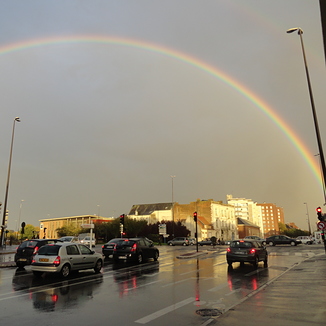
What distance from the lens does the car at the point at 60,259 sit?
1318 centimetres

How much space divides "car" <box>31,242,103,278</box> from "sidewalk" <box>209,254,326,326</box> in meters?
7.99

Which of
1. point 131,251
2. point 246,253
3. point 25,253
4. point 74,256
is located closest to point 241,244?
point 246,253

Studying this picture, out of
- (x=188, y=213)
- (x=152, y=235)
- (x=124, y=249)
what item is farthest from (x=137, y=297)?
(x=188, y=213)

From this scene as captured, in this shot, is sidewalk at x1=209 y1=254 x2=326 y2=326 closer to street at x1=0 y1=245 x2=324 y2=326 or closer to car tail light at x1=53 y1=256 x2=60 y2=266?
street at x1=0 y1=245 x2=324 y2=326

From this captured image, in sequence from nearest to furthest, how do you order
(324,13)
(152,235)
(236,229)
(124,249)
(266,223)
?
1. (324,13)
2. (124,249)
3. (152,235)
4. (236,229)
5. (266,223)

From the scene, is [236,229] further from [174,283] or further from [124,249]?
[174,283]

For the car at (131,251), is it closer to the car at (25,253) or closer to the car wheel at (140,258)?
Answer: the car wheel at (140,258)

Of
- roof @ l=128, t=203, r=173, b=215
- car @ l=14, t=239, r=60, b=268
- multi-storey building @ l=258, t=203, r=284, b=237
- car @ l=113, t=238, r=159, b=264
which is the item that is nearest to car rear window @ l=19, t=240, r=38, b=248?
car @ l=14, t=239, r=60, b=268

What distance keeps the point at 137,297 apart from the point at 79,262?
5.73 meters

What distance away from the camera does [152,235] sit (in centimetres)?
7088

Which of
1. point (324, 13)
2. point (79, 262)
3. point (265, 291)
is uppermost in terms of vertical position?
point (324, 13)

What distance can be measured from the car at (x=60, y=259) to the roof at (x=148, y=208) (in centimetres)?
7596

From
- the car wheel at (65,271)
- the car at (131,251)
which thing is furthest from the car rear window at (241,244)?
the car wheel at (65,271)

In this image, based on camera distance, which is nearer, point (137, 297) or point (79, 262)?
point (137, 297)
